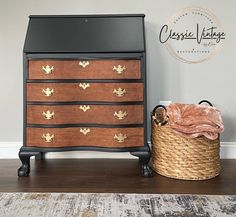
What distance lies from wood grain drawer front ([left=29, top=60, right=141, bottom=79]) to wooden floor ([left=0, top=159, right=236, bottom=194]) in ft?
2.46

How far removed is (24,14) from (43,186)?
1.55 meters

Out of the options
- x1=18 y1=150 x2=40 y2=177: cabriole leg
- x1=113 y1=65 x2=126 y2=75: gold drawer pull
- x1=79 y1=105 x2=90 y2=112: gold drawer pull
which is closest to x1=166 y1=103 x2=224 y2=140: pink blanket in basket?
x1=113 y1=65 x2=126 y2=75: gold drawer pull

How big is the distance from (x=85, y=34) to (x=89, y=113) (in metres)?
0.60

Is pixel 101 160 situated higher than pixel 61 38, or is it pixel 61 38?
pixel 61 38

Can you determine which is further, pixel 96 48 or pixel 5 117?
pixel 5 117

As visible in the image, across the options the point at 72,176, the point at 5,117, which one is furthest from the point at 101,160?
the point at 5,117

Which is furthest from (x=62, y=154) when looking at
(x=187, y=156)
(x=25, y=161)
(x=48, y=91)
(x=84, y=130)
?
(x=187, y=156)

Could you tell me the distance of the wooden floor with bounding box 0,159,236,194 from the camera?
2004mm

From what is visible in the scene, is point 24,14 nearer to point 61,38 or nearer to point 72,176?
point 61,38

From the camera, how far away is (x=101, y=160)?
2.73m

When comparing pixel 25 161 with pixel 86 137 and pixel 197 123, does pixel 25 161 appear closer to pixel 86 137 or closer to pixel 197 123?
pixel 86 137

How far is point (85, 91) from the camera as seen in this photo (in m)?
2.23

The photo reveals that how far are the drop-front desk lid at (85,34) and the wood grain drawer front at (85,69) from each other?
0.28 feet

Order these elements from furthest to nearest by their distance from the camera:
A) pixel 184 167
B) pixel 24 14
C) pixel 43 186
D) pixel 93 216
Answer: pixel 24 14
pixel 184 167
pixel 43 186
pixel 93 216
